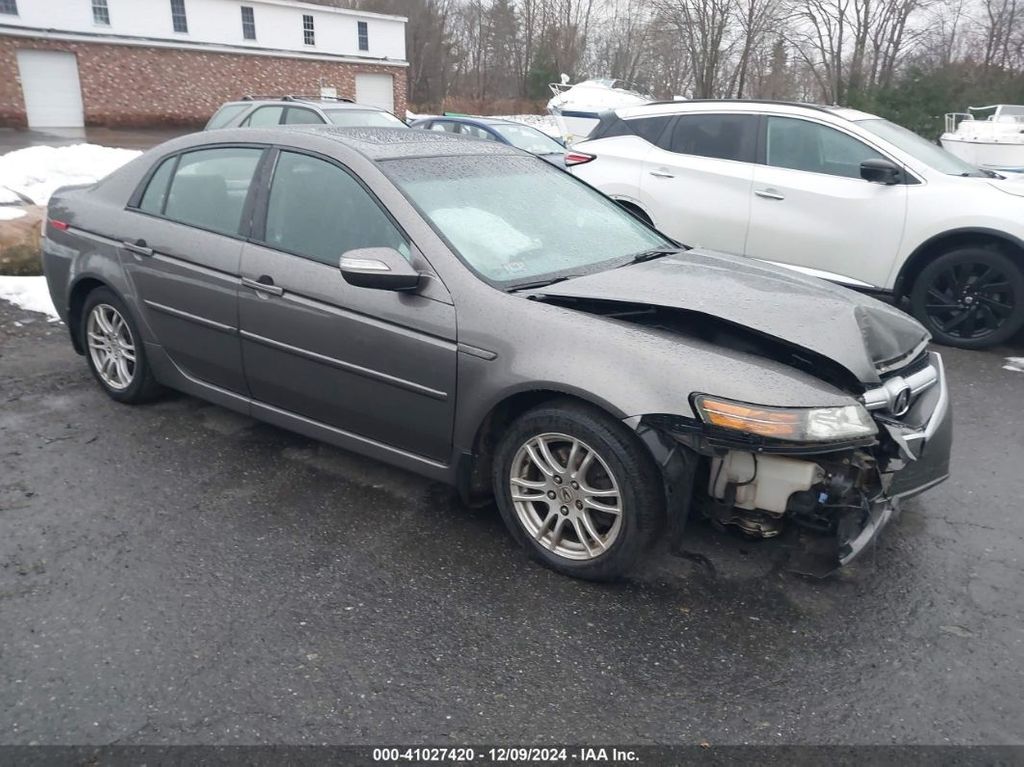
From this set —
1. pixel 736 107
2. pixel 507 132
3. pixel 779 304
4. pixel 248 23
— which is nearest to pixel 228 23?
pixel 248 23

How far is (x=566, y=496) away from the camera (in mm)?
3098

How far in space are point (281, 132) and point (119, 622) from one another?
94.3 inches

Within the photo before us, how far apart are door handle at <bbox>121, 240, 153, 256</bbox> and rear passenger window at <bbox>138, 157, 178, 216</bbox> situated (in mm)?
197

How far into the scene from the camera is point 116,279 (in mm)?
4430

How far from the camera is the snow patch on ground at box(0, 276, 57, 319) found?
6.62 meters

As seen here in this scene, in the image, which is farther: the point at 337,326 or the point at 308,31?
the point at 308,31

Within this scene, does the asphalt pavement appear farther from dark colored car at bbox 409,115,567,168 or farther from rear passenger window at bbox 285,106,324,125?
dark colored car at bbox 409,115,567,168

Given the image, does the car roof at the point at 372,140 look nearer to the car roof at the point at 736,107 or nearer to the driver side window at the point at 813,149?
the driver side window at the point at 813,149

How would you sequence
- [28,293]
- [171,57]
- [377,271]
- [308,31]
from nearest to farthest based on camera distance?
[377,271] < [28,293] < [171,57] < [308,31]

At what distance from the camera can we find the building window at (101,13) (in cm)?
3164

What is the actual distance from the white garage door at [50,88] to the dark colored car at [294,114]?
2303 cm

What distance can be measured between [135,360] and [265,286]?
1.30 meters

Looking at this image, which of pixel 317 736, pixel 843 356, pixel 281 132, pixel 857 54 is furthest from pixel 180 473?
pixel 857 54

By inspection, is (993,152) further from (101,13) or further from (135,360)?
(101,13)
